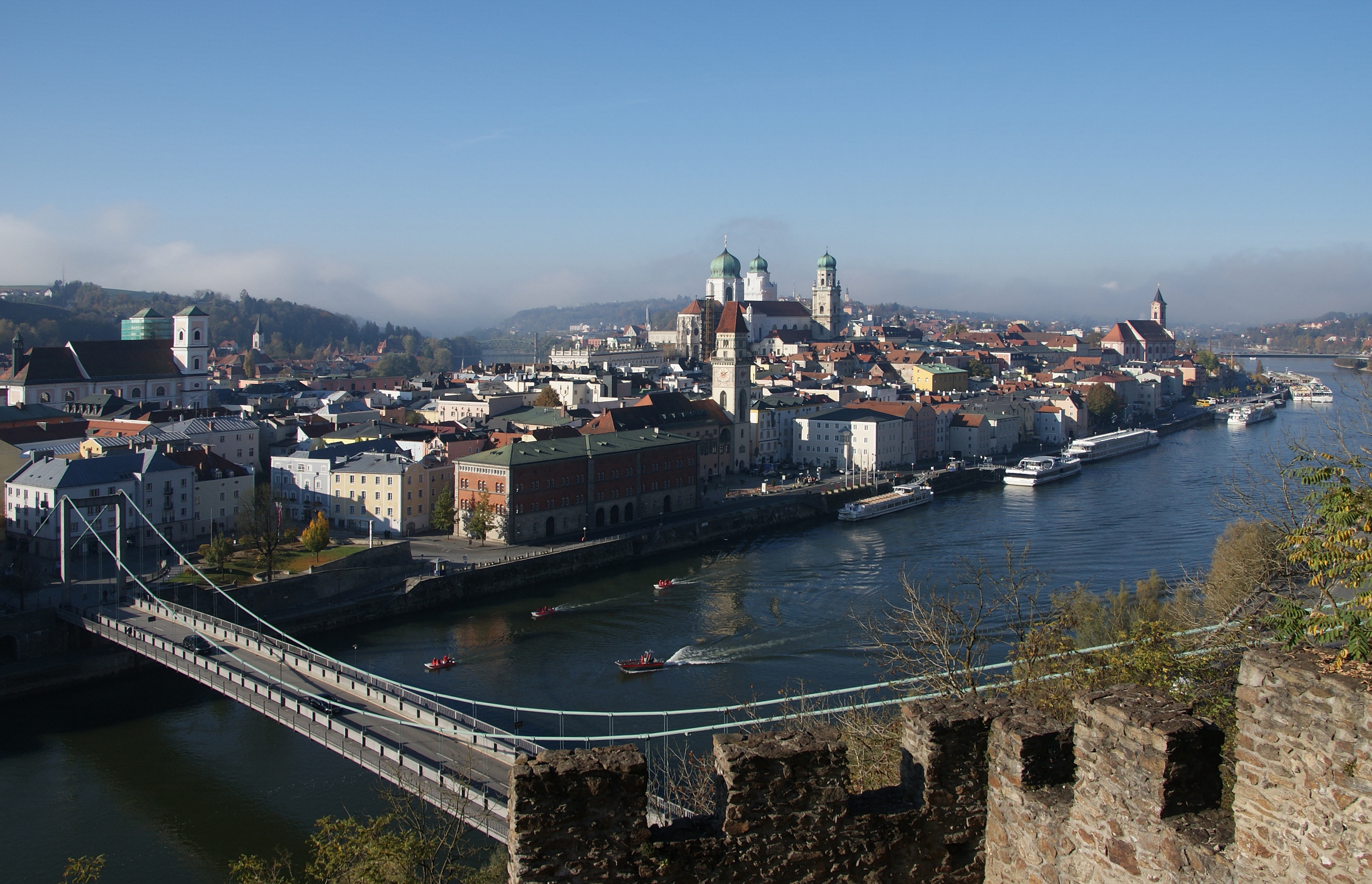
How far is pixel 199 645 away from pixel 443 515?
8.72 m

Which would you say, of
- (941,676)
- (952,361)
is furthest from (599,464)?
(952,361)

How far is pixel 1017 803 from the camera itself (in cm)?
266

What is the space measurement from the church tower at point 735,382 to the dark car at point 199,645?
2046 cm

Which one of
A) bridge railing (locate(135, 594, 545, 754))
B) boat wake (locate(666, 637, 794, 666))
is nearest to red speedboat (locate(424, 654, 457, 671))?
bridge railing (locate(135, 594, 545, 754))

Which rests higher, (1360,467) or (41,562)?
(1360,467)

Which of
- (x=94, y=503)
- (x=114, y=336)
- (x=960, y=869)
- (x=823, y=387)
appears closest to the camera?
(x=960, y=869)

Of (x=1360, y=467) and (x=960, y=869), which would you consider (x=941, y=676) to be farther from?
(x=960, y=869)

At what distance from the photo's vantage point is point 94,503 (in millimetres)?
17266

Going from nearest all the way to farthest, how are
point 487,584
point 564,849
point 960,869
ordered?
1. point 564,849
2. point 960,869
3. point 487,584

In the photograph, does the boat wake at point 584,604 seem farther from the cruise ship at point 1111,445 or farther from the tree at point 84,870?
the cruise ship at point 1111,445

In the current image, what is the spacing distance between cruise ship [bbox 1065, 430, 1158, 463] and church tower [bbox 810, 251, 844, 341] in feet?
83.3

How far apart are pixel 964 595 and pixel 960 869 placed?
1350 centimetres

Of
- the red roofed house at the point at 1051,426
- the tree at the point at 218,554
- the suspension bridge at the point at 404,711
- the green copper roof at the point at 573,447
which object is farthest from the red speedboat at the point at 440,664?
the red roofed house at the point at 1051,426

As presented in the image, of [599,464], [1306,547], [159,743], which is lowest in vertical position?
[159,743]
